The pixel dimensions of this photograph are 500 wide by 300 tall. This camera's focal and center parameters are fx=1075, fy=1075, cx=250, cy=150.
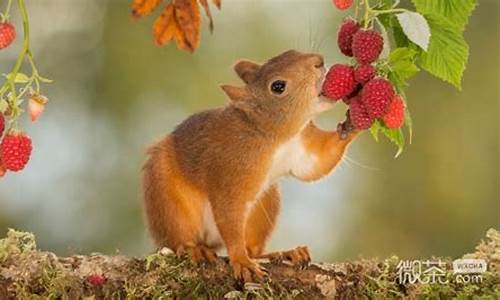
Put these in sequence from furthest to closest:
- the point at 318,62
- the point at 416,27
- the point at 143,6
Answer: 1. the point at 318,62
2. the point at 143,6
3. the point at 416,27

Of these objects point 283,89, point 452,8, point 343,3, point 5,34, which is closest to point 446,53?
point 452,8

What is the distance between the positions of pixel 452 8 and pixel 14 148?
731 mm

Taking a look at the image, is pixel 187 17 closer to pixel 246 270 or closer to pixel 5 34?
pixel 5 34

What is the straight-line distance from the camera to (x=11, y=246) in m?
1.98

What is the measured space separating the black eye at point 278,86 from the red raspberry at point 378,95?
0.32m

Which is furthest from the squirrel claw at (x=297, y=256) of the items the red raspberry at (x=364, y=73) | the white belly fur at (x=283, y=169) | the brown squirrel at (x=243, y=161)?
the red raspberry at (x=364, y=73)

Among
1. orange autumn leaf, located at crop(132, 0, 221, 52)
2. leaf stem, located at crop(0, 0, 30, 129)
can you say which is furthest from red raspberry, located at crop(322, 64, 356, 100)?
leaf stem, located at crop(0, 0, 30, 129)

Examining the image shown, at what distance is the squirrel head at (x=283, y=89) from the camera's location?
1882 mm

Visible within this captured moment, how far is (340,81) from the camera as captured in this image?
1.68m

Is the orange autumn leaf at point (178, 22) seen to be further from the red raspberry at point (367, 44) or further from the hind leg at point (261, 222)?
the hind leg at point (261, 222)

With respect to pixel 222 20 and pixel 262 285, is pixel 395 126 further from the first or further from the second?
pixel 222 20

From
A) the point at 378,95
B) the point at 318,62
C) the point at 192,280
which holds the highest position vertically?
the point at 318,62

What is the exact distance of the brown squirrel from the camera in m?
1.91

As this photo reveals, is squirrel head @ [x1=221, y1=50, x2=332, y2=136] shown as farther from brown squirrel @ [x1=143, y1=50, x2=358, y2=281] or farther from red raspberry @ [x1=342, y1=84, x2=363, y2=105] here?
red raspberry @ [x1=342, y1=84, x2=363, y2=105]
